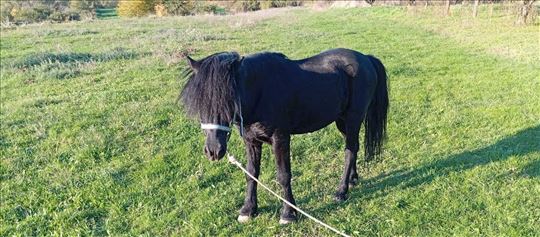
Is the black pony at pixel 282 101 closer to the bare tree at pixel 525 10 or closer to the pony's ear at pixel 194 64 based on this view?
the pony's ear at pixel 194 64

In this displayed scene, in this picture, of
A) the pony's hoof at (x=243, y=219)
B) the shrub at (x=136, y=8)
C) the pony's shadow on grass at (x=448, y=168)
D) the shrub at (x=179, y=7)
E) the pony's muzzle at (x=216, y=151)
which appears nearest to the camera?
the pony's muzzle at (x=216, y=151)

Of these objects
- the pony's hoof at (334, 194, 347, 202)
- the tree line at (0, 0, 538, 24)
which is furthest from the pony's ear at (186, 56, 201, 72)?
the tree line at (0, 0, 538, 24)

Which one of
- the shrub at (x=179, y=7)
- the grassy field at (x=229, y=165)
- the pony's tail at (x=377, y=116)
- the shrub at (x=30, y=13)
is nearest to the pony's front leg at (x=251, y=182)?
the grassy field at (x=229, y=165)

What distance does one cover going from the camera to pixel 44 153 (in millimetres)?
6160

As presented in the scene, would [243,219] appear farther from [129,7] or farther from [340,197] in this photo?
[129,7]

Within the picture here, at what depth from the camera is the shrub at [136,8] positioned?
52.2m

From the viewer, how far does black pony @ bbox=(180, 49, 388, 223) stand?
3258 mm

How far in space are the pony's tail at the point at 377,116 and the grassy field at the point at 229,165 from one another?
Answer: 0.33m

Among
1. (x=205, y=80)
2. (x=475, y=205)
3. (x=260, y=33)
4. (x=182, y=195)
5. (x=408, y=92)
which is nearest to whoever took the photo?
(x=205, y=80)

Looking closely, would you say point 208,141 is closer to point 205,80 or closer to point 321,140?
point 205,80

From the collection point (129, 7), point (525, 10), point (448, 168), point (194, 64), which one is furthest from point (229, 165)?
point (129, 7)

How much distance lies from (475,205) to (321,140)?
2.52 meters

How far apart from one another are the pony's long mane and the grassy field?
1.48 metres

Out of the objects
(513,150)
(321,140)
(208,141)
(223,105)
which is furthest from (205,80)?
(513,150)
